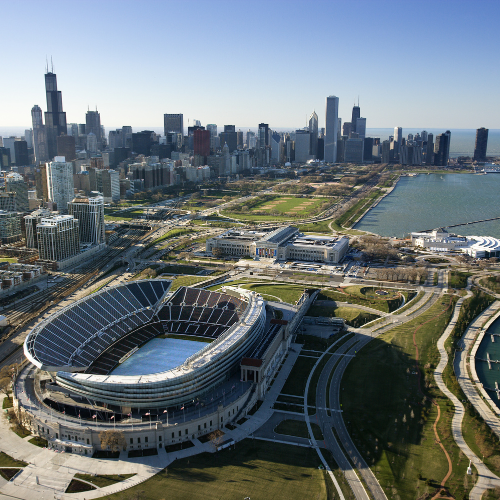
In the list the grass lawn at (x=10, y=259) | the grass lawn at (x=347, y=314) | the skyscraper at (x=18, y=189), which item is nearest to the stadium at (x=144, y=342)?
the grass lawn at (x=347, y=314)

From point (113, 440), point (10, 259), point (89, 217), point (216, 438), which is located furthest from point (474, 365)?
point (10, 259)

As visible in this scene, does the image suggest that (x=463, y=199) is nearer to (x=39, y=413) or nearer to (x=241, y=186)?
(x=241, y=186)

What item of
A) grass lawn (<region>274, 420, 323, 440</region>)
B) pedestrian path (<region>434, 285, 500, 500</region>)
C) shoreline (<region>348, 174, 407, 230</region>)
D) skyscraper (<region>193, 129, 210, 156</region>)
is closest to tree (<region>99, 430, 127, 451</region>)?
grass lawn (<region>274, 420, 323, 440</region>)

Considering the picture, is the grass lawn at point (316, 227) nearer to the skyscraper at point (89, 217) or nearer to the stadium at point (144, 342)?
the skyscraper at point (89, 217)

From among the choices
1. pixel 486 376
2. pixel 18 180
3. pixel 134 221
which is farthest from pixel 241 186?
pixel 486 376

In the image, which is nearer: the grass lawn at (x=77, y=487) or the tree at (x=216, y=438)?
the grass lawn at (x=77, y=487)

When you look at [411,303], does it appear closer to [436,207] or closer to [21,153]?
[436,207]
